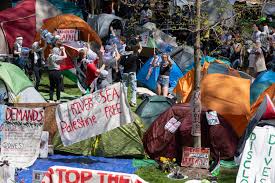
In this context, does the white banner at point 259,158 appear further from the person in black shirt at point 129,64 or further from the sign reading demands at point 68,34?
the sign reading demands at point 68,34

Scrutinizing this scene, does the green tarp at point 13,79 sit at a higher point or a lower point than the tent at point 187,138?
higher

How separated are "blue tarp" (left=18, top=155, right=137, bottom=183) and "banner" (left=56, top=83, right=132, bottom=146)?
343 mm

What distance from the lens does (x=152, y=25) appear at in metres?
24.6

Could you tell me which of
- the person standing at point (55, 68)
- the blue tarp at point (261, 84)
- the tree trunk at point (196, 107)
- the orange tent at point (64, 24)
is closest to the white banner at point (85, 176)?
the tree trunk at point (196, 107)

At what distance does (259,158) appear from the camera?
10148mm

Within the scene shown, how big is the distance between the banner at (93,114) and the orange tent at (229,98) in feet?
6.92

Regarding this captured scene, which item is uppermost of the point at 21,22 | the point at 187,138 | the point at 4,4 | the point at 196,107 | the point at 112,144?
the point at 4,4

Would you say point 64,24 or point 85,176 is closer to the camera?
point 85,176

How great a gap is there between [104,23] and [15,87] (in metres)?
10.2

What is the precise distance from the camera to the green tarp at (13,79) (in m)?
14.7

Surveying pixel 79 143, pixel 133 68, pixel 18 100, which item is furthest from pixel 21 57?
pixel 79 143

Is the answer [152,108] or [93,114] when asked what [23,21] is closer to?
[152,108]

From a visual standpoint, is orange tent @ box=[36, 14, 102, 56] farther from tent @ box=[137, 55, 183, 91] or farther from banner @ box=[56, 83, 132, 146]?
banner @ box=[56, 83, 132, 146]

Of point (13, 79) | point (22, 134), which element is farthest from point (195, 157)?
point (13, 79)
